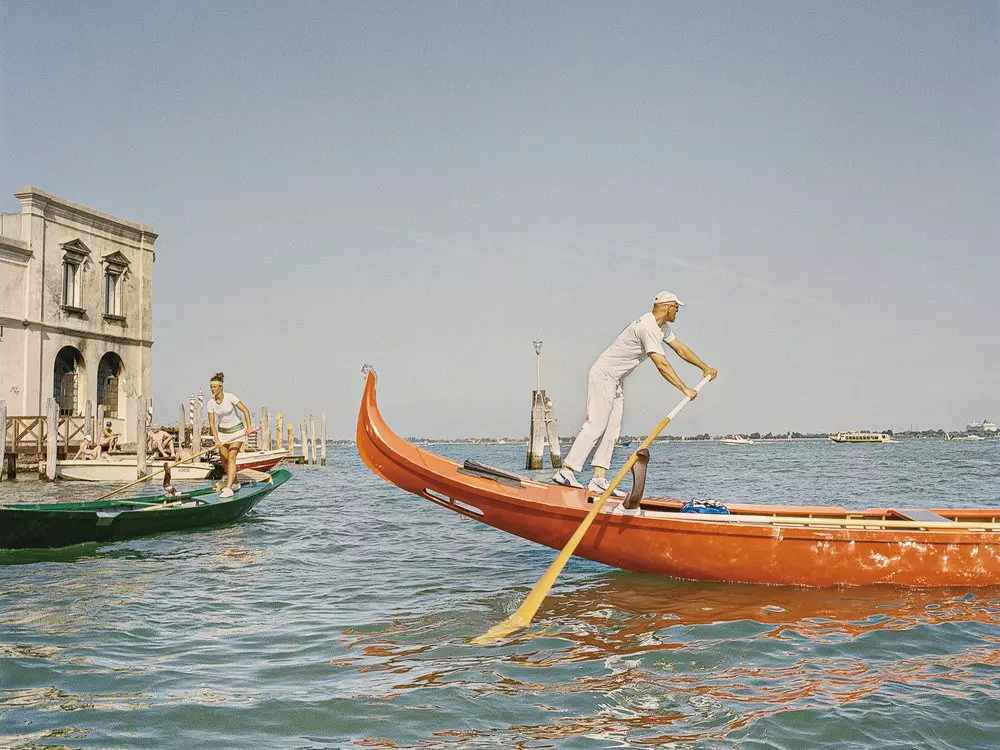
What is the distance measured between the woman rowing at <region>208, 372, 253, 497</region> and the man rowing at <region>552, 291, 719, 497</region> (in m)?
6.20

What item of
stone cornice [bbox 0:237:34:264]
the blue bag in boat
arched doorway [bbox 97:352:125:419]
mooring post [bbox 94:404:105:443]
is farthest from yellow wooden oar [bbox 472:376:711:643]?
arched doorway [bbox 97:352:125:419]

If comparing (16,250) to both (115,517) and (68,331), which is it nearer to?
(68,331)

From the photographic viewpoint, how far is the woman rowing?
38.2 feet

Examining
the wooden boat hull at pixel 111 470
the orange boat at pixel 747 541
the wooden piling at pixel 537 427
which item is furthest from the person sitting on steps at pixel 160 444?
the orange boat at pixel 747 541

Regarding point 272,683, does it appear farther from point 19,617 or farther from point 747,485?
point 747,485

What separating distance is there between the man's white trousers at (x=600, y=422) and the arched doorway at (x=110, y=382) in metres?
23.0

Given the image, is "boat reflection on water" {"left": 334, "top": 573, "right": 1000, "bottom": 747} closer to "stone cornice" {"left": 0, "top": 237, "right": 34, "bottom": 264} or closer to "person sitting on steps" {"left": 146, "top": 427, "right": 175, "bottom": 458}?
"person sitting on steps" {"left": 146, "top": 427, "right": 175, "bottom": 458}

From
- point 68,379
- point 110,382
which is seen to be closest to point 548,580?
point 68,379

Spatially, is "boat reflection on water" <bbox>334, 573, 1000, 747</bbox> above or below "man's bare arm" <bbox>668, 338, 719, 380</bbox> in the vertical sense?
below

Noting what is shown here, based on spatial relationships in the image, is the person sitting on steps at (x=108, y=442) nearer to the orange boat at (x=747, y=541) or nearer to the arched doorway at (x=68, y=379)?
the arched doorway at (x=68, y=379)

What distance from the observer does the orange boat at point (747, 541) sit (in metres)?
6.76

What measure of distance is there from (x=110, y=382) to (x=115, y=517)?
18565 millimetres

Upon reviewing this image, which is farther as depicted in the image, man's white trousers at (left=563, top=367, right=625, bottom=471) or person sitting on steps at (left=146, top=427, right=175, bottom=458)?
person sitting on steps at (left=146, top=427, right=175, bottom=458)

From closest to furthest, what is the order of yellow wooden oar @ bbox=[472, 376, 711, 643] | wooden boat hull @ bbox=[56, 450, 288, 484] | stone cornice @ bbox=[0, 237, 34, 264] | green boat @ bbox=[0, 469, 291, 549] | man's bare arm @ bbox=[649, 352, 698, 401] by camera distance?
yellow wooden oar @ bbox=[472, 376, 711, 643]
man's bare arm @ bbox=[649, 352, 698, 401]
green boat @ bbox=[0, 469, 291, 549]
wooden boat hull @ bbox=[56, 450, 288, 484]
stone cornice @ bbox=[0, 237, 34, 264]
